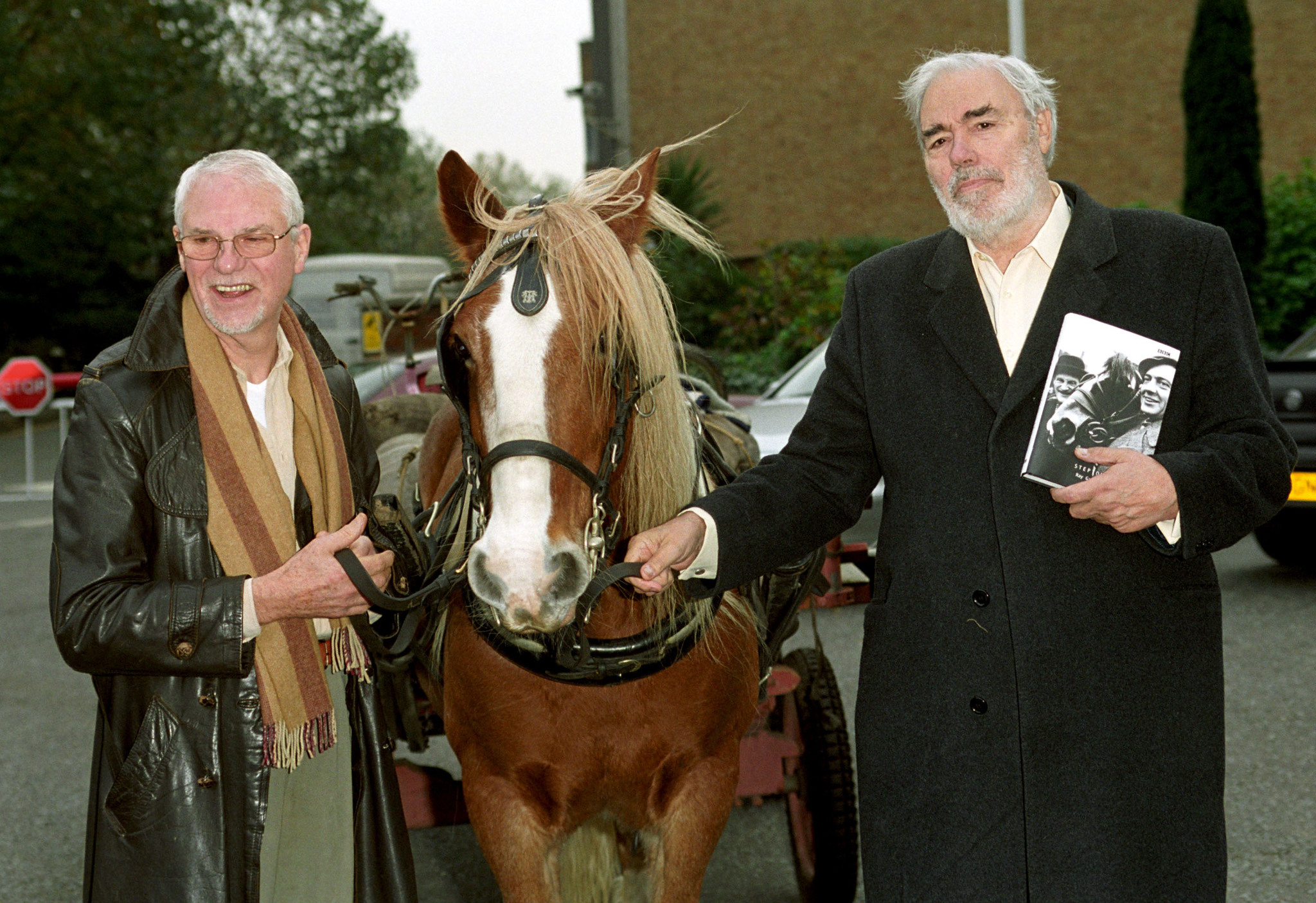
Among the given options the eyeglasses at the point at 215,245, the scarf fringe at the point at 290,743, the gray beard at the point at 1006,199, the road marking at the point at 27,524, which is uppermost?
the gray beard at the point at 1006,199

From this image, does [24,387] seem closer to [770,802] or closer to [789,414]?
[789,414]

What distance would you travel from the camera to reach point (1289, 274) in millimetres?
15797

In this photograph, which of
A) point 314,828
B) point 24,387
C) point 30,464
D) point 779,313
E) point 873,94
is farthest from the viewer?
point 873,94

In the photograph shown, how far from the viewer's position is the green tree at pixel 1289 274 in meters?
15.4

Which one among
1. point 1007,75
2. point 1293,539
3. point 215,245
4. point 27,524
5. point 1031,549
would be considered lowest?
point 27,524

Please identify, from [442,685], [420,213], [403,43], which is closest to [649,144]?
[403,43]

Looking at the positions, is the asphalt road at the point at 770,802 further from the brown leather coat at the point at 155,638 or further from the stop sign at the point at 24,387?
the stop sign at the point at 24,387

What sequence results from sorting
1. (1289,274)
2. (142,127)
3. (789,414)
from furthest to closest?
(142,127) → (1289,274) → (789,414)

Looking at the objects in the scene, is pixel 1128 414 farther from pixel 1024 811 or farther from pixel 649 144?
pixel 649 144

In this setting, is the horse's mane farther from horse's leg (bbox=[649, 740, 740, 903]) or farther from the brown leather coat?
the brown leather coat

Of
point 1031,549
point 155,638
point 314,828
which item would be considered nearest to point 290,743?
point 314,828

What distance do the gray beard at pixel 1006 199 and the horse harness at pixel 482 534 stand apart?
62 centimetres

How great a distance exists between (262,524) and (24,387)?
11.6 metres

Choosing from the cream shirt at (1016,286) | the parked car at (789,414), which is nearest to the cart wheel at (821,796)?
the cream shirt at (1016,286)
